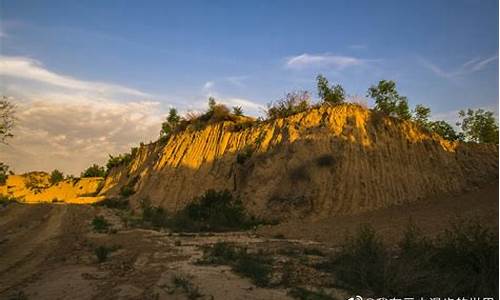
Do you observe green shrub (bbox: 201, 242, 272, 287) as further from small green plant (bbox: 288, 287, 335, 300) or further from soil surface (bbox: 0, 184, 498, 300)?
small green plant (bbox: 288, 287, 335, 300)

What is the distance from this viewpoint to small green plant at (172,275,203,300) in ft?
22.2

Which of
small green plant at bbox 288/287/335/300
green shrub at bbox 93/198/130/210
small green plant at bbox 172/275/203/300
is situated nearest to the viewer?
small green plant at bbox 288/287/335/300

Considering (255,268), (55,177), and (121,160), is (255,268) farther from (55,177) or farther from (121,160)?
(55,177)

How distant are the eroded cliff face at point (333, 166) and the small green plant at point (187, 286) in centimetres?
1275

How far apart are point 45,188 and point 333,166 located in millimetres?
42149

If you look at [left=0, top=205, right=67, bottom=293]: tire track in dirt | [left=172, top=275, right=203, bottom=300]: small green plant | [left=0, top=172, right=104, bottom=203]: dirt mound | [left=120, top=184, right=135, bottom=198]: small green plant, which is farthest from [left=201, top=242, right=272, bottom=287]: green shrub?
[left=0, top=172, right=104, bottom=203]: dirt mound

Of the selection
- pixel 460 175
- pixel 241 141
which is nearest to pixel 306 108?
pixel 241 141

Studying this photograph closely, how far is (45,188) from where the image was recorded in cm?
A: 5256

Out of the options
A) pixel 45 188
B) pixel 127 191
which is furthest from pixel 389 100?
pixel 45 188

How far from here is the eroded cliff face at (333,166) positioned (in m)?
20.5

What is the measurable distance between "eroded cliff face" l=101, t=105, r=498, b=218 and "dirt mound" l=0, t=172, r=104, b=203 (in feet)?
74.6

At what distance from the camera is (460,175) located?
2131 centimetres

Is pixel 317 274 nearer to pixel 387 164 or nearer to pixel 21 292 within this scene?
pixel 21 292

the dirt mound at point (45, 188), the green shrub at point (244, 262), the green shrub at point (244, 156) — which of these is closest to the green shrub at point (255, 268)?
the green shrub at point (244, 262)
